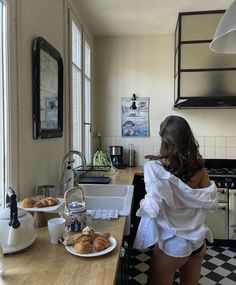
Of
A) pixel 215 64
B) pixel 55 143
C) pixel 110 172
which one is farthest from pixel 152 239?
pixel 215 64

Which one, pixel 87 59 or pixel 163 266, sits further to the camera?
pixel 87 59

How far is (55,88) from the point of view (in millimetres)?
2248

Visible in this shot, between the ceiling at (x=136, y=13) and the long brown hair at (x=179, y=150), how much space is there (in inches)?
75.3

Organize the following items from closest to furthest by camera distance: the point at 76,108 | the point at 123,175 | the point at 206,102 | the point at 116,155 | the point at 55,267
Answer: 1. the point at 55,267
2. the point at 76,108
3. the point at 123,175
4. the point at 206,102
5. the point at 116,155

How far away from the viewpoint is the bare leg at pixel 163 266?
155 centimetres

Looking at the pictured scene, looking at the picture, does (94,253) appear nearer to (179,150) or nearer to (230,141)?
(179,150)

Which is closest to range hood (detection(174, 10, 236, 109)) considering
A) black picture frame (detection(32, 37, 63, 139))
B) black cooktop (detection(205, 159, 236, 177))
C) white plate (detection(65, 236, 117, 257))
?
black cooktop (detection(205, 159, 236, 177))

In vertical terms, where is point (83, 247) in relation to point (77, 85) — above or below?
below

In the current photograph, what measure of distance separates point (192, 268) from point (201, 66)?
7.74 ft

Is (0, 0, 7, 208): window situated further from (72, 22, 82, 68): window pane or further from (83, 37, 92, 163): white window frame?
(83, 37, 92, 163): white window frame

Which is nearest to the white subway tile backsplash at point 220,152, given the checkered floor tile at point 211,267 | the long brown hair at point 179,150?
the checkered floor tile at point 211,267

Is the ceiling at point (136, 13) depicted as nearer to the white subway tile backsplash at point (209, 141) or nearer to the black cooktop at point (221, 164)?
the white subway tile backsplash at point (209, 141)

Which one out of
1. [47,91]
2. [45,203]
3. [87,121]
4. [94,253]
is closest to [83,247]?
[94,253]

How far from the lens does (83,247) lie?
113cm
